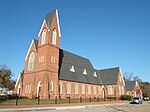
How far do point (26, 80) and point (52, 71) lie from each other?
8.25 m

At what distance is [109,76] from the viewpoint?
194 ft

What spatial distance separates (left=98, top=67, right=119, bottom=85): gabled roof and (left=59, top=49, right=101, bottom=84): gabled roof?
2.27 meters

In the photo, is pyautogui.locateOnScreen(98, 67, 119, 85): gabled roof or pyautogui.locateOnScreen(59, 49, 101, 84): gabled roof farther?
pyautogui.locateOnScreen(98, 67, 119, 85): gabled roof

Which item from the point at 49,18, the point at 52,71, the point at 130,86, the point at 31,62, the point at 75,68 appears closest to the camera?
the point at 52,71

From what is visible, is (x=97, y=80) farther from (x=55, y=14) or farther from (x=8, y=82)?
(x=8, y=82)

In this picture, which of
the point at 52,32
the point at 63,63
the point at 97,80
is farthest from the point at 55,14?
the point at 97,80

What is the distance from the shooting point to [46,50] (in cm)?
3853

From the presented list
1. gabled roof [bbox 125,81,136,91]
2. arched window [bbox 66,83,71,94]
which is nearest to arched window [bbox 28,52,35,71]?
arched window [bbox 66,83,71,94]

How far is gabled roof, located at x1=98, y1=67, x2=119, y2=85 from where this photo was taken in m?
57.0

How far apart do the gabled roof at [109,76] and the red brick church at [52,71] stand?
597 cm

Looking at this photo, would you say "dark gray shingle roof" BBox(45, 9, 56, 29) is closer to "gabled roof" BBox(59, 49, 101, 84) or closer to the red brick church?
the red brick church

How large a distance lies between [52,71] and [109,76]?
2696 cm

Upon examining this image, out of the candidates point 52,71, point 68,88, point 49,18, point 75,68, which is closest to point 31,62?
point 52,71

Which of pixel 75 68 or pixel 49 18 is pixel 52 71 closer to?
pixel 75 68
